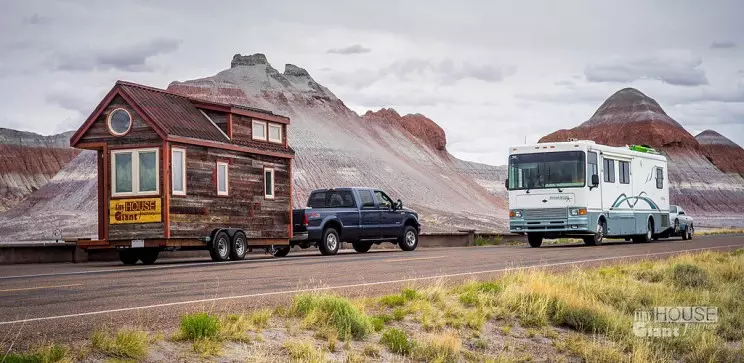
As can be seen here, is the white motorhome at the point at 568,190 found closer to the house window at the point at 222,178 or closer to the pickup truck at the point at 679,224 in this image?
the pickup truck at the point at 679,224

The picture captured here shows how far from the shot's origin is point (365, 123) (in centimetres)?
11681

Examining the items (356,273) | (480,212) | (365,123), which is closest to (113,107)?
(356,273)

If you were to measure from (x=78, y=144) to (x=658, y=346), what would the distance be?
58.2 feet

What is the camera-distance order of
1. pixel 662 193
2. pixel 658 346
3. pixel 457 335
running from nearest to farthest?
pixel 457 335 < pixel 658 346 < pixel 662 193

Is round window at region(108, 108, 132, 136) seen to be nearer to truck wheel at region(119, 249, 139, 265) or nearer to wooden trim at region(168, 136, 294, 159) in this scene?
wooden trim at region(168, 136, 294, 159)

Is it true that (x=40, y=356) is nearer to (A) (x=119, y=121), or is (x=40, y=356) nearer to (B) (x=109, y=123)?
(A) (x=119, y=121)

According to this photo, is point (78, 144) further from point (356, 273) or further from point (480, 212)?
point (480, 212)

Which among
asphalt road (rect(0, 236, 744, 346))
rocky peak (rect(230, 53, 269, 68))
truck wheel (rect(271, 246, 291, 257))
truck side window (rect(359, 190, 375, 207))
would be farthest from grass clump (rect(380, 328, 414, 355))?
rocky peak (rect(230, 53, 269, 68))

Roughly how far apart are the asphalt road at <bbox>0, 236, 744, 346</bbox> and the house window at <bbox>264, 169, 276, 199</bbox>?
638cm

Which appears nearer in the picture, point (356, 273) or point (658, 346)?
point (658, 346)

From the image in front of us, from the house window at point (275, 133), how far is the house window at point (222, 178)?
10.3ft

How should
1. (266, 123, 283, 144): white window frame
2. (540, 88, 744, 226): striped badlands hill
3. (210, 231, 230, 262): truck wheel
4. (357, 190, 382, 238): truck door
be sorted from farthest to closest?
(540, 88, 744, 226): striped badlands hill, (357, 190, 382, 238): truck door, (266, 123, 283, 144): white window frame, (210, 231, 230, 262): truck wheel

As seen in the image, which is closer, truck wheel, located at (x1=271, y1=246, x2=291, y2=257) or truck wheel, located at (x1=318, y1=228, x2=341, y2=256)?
truck wheel, located at (x1=318, y1=228, x2=341, y2=256)

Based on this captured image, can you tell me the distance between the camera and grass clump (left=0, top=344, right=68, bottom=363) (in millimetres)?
6996
